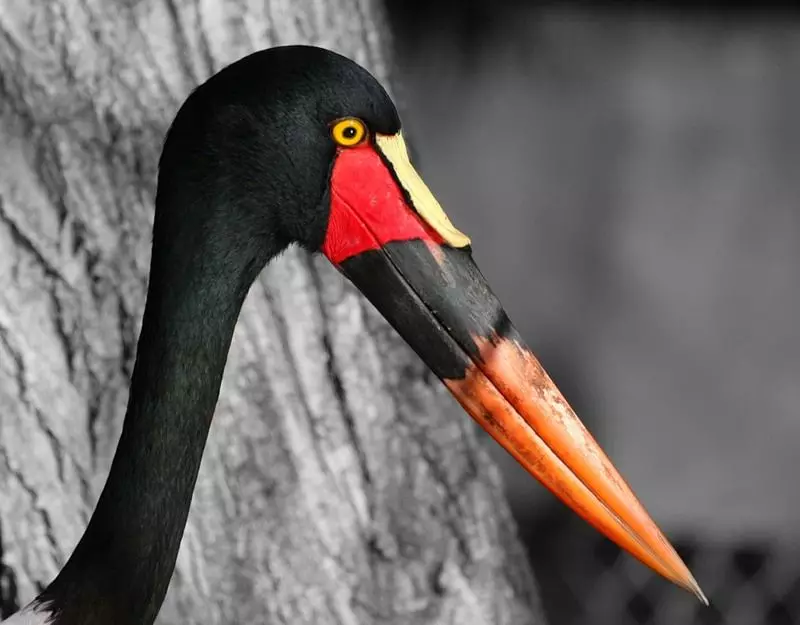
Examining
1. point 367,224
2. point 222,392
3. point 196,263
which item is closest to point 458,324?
point 367,224

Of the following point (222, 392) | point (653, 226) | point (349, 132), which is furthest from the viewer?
point (653, 226)

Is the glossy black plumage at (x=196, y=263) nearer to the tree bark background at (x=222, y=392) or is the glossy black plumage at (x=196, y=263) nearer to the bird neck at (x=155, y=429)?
the bird neck at (x=155, y=429)

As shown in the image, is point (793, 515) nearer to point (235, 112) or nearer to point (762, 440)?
point (762, 440)

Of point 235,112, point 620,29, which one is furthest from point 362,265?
point 620,29

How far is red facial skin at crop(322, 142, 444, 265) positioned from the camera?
1.22m

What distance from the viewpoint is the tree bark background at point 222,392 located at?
1503mm

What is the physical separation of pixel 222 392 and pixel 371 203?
44 cm

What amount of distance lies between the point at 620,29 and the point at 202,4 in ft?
4.42

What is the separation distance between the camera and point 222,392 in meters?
1.56

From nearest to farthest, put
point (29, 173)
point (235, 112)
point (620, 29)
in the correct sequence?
point (235, 112) → point (29, 173) → point (620, 29)

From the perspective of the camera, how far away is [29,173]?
1.50m

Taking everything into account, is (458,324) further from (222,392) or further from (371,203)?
(222,392)

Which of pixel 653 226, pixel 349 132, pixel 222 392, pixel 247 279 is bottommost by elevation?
pixel 653 226

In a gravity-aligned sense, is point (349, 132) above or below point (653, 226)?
above
